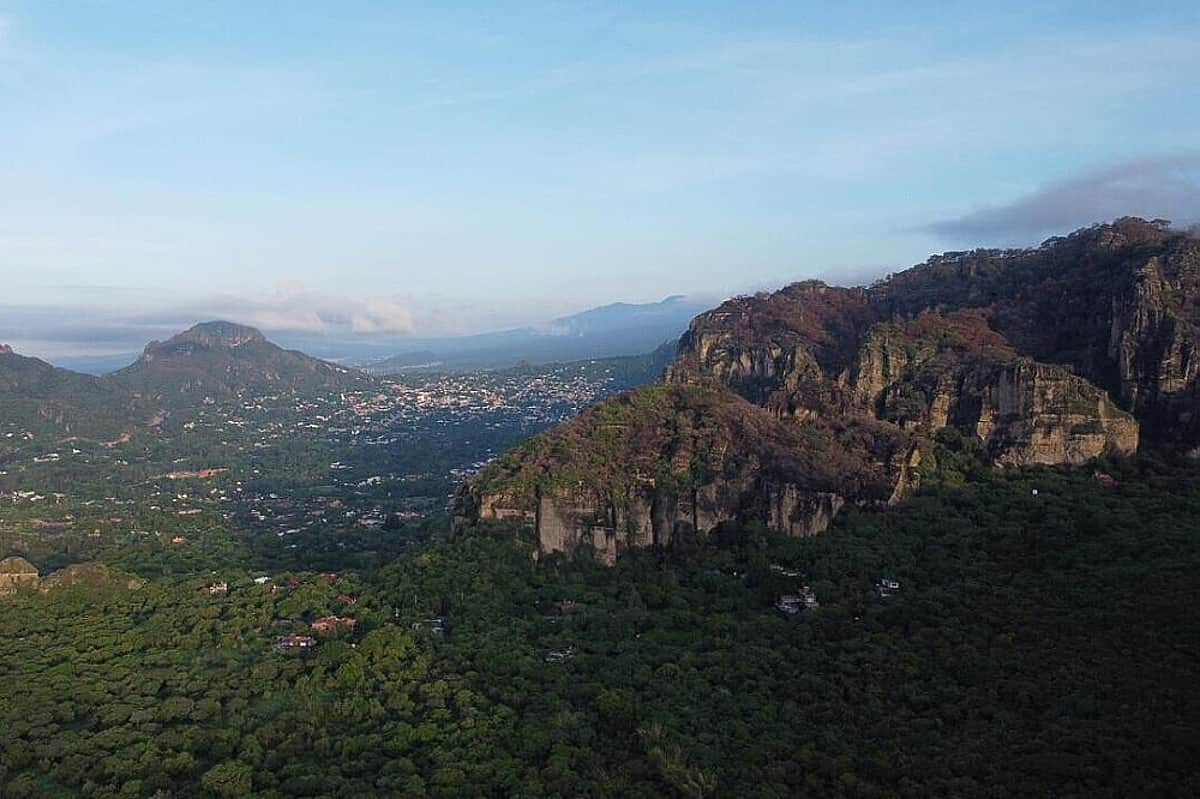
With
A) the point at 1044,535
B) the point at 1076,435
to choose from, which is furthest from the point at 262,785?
the point at 1076,435

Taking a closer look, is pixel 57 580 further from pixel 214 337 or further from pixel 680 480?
pixel 214 337

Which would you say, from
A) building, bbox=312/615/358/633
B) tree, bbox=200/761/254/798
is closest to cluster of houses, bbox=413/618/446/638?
building, bbox=312/615/358/633

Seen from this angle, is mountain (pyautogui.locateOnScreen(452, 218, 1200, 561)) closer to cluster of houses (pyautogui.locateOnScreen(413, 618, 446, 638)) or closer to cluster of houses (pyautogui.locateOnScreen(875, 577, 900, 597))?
cluster of houses (pyautogui.locateOnScreen(875, 577, 900, 597))

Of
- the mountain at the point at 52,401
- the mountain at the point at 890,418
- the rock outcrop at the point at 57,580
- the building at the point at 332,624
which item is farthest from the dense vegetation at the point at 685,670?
the mountain at the point at 52,401

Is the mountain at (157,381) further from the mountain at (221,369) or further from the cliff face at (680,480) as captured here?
the cliff face at (680,480)

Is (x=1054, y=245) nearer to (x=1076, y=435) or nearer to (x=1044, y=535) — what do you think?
(x=1076, y=435)

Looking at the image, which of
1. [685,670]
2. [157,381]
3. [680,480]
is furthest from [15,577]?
[157,381]
